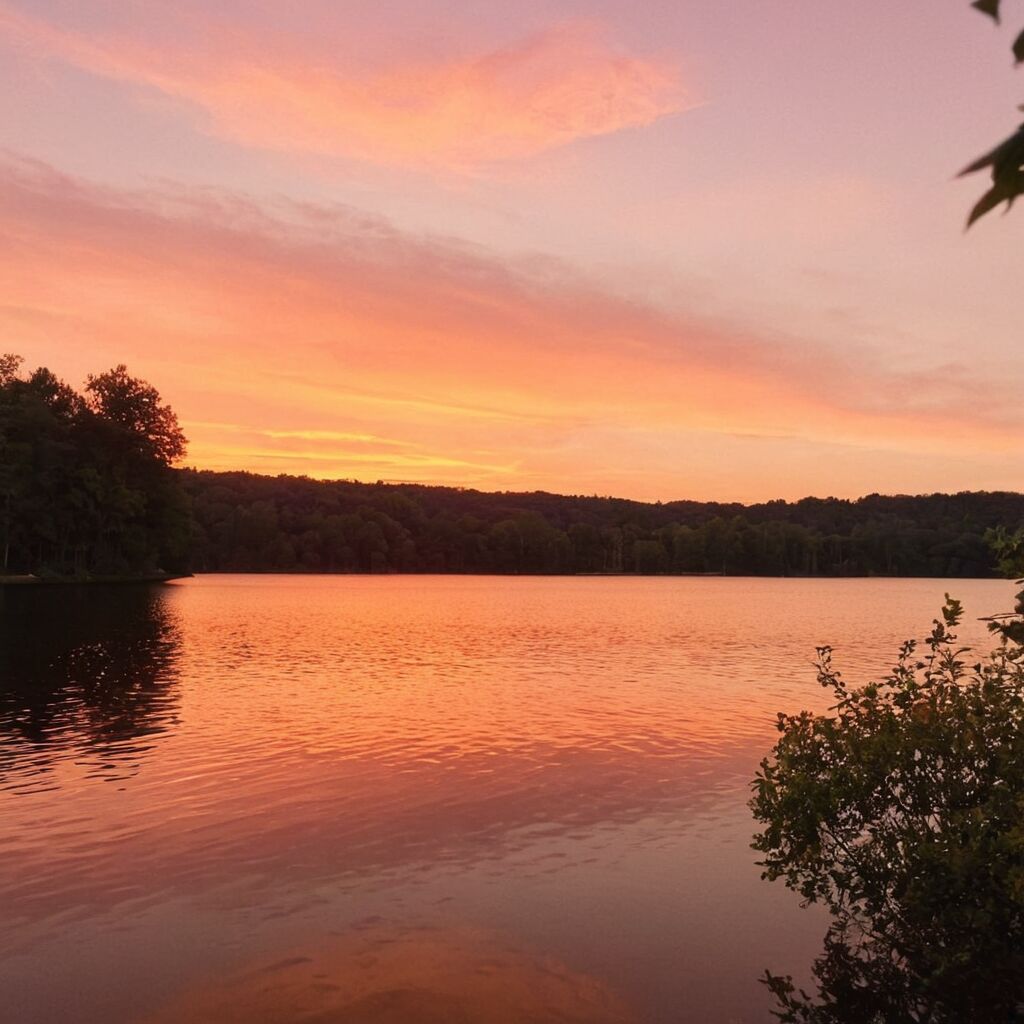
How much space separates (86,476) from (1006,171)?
13364cm

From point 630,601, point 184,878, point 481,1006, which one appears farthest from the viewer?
point 630,601

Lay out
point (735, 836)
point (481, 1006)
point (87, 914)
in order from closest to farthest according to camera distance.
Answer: point (481, 1006) < point (87, 914) < point (735, 836)

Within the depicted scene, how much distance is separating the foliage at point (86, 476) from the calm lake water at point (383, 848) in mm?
85642

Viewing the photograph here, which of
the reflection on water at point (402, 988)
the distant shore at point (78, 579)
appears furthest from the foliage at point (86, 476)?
the reflection on water at point (402, 988)

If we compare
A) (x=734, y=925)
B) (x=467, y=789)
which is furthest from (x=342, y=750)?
(x=734, y=925)

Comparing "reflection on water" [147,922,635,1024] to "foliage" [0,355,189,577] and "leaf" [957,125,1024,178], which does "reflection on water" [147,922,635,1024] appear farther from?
"foliage" [0,355,189,577]

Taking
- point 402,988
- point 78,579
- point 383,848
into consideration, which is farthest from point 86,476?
point 402,988

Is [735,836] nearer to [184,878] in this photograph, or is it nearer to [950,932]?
[950,932]

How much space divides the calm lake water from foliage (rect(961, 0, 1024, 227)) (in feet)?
37.1

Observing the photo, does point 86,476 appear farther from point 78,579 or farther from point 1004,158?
point 1004,158

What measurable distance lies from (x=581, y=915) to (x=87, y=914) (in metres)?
7.45

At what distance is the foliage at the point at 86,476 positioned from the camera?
11700 centimetres

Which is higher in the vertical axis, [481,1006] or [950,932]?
[950,932]

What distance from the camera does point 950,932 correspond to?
11.7m
